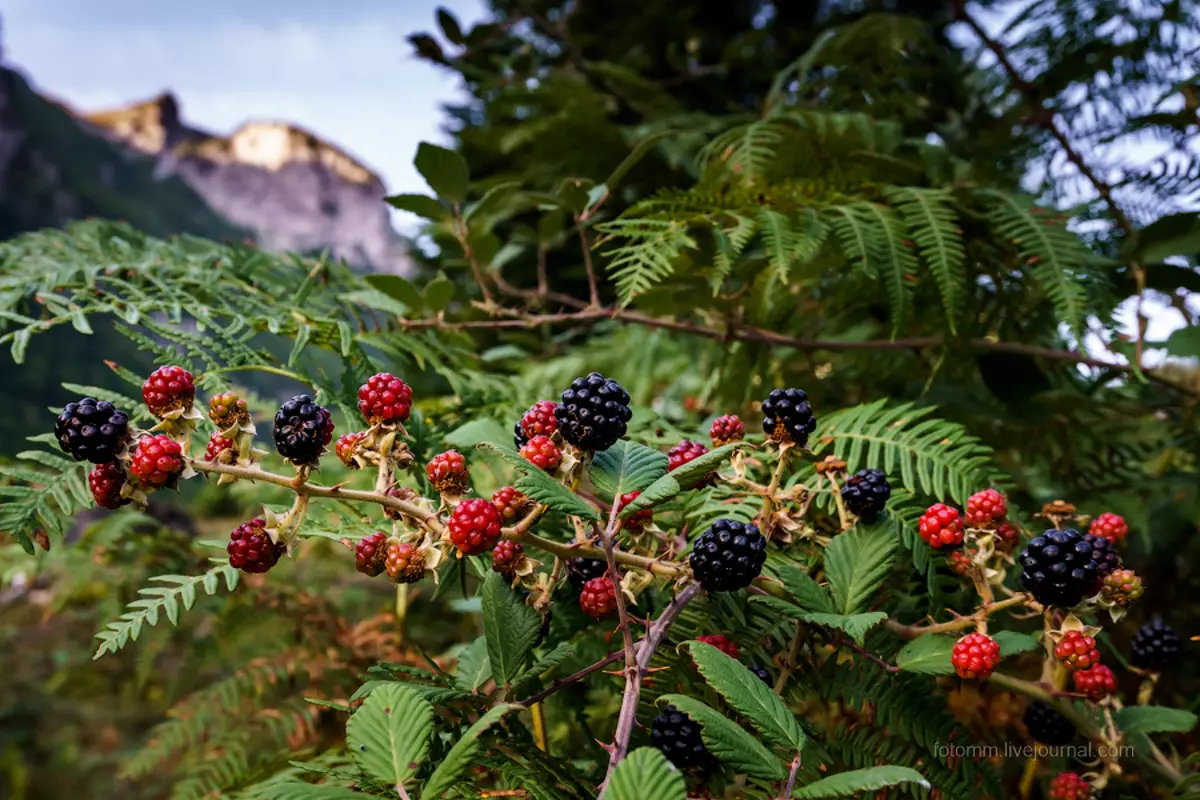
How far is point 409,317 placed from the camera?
906mm

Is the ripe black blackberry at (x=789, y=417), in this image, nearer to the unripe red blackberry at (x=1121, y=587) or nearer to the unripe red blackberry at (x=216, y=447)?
the unripe red blackberry at (x=1121, y=587)

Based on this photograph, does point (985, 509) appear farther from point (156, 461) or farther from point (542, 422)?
point (156, 461)

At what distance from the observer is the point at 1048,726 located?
0.56m

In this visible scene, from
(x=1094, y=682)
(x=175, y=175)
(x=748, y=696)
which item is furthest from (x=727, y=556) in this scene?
(x=175, y=175)

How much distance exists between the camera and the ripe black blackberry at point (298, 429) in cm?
41

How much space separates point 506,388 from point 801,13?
61.9 inches

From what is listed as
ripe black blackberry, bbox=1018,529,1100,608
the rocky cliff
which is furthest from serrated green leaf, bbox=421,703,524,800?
the rocky cliff

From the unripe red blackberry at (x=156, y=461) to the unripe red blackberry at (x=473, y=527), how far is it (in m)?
0.16

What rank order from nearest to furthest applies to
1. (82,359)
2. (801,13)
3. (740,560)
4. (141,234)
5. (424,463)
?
1. (740,560)
2. (424,463)
3. (141,234)
4. (801,13)
5. (82,359)

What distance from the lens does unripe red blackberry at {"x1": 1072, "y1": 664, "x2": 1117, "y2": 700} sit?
507 millimetres

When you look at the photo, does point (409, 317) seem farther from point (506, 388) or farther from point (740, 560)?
point (740, 560)

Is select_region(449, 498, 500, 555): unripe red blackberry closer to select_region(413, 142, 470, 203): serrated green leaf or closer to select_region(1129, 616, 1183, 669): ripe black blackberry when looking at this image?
select_region(413, 142, 470, 203): serrated green leaf

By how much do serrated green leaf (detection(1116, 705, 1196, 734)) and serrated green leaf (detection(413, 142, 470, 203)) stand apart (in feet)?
2.52

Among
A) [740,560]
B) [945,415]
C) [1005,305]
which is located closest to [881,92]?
[1005,305]
